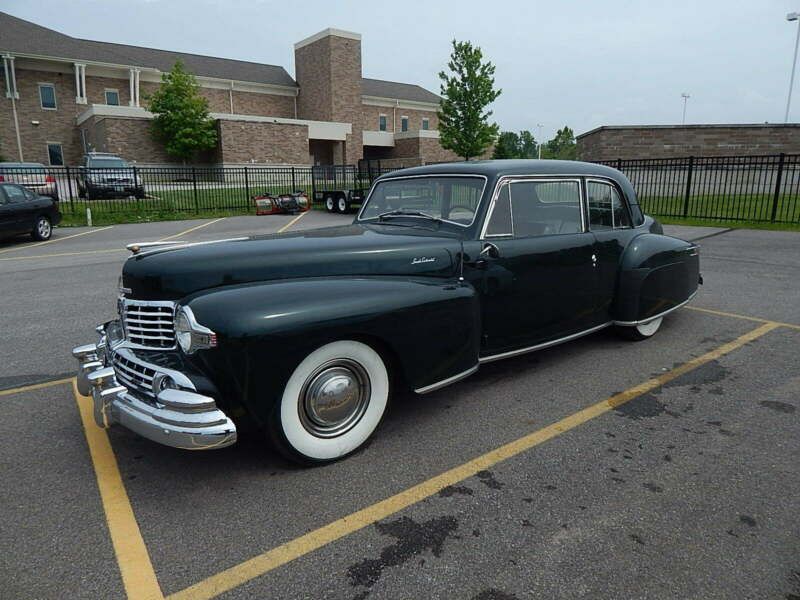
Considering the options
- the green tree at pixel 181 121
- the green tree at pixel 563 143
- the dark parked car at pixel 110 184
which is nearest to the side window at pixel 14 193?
the dark parked car at pixel 110 184

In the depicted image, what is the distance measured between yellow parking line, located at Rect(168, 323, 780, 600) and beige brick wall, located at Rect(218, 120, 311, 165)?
3429 cm

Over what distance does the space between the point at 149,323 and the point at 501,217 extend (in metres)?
2.43

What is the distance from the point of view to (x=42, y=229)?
1355cm

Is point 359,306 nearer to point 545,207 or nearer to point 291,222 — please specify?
point 545,207

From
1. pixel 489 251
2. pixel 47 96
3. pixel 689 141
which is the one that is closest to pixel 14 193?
pixel 489 251

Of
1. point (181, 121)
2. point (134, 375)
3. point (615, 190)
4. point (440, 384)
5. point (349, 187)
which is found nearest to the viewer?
point (134, 375)

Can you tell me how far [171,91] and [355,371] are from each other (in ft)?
120

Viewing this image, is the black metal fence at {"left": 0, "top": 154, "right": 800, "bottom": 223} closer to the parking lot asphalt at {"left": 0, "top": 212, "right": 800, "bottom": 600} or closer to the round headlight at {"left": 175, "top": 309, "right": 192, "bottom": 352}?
the parking lot asphalt at {"left": 0, "top": 212, "right": 800, "bottom": 600}

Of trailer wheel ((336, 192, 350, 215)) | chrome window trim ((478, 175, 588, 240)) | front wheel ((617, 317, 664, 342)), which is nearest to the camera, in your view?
chrome window trim ((478, 175, 588, 240))

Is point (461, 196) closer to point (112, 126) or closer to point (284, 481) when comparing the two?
point (284, 481)

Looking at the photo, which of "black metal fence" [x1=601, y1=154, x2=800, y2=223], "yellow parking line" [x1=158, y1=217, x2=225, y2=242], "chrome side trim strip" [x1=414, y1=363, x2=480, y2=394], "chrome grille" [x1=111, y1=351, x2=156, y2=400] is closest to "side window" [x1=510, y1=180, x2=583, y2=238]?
"chrome side trim strip" [x1=414, y1=363, x2=480, y2=394]

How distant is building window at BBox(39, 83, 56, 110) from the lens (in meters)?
36.6

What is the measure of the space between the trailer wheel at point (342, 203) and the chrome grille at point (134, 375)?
57.8ft

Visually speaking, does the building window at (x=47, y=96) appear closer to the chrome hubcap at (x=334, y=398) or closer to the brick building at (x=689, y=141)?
the brick building at (x=689, y=141)
